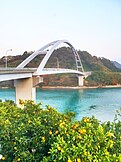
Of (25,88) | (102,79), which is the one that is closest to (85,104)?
(25,88)

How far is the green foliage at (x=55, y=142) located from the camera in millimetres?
→ 1555

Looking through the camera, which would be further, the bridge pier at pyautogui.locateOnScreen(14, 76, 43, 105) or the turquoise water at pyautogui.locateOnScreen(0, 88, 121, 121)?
the bridge pier at pyautogui.locateOnScreen(14, 76, 43, 105)

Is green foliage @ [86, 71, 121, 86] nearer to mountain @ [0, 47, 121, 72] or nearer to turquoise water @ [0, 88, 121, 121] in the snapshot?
mountain @ [0, 47, 121, 72]

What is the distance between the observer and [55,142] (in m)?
1.75

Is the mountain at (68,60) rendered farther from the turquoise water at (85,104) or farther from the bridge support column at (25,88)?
the bridge support column at (25,88)

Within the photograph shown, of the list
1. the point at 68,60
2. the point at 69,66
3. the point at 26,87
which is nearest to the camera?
the point at 26,87

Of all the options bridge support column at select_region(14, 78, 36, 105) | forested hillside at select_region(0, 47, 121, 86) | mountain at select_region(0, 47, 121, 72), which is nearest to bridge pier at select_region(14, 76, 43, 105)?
bridge support column at select_region(14, 78, 36, 105)

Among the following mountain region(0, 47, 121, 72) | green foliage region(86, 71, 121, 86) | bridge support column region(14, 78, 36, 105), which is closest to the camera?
bridge support column region(14, 78, 36, 105)

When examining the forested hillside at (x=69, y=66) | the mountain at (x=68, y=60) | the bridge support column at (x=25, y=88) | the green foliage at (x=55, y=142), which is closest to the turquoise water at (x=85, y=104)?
the bridge support column at (x=25, y=88)

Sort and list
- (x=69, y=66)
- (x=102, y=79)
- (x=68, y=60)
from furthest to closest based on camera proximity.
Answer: (x=68, y=60) → (x=69, y=66) → (x=102, y=79)

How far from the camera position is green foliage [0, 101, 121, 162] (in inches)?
61.2

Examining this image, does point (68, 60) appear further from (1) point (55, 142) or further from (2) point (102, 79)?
(1) point (55, 142)

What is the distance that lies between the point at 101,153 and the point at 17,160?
20.6 inches

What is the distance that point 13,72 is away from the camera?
289 inches
